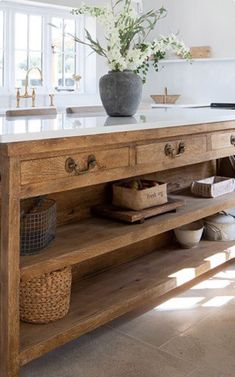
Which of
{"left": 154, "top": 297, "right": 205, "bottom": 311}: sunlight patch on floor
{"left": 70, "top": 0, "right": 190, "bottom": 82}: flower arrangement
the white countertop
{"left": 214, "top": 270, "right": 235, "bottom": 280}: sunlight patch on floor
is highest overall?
{"left": 70, "top": 0, "right": 190, "bottom": 82}: flower arrangement

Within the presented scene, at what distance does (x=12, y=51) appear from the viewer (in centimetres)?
546

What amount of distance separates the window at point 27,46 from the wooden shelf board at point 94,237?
11.8ft

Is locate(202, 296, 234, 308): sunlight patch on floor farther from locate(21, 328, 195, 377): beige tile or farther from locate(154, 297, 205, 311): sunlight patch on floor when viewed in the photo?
locate(21, 328, 195, 377): beige tile

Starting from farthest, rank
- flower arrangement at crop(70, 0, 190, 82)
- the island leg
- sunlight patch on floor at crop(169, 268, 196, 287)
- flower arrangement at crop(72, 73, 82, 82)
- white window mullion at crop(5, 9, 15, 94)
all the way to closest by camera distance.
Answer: flower arrangement at crop(72, 73, 82, 82) < white window mullion at crop(5, 9, 15, 94) < sunlight patch on floor at crop(169, 268, 196, 287) < flower arrangement at crop(70, 0, 190, 82) < the island leg

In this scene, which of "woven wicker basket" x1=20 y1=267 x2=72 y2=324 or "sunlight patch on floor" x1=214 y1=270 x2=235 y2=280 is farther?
"sunlight patch on floor" x1=214 y1=270 x2=235 y2=280

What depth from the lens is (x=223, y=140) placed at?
2.71 m

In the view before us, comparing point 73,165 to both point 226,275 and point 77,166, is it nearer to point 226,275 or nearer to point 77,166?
point 77,166

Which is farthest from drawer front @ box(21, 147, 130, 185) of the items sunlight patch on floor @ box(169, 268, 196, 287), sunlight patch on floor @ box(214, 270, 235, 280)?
sunlight patch on floor @ box(214, 270, 235, 280)

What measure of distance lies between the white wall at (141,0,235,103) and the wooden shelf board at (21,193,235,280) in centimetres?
343

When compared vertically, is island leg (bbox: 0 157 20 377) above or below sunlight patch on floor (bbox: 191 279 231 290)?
above

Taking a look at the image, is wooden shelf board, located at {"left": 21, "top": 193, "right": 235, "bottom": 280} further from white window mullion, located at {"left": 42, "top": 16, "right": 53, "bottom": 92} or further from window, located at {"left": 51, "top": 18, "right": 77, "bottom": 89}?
window, located at {"left": 51, "top": 18, "right": 77, "bottom": 89}

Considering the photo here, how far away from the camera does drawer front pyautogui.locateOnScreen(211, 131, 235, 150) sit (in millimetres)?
2630

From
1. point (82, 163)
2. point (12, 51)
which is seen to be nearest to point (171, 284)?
point (82, 163)

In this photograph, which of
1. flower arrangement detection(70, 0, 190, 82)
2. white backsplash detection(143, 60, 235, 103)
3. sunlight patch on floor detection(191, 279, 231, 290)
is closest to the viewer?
flower arrangement detection(70, 0, 190, 82)
